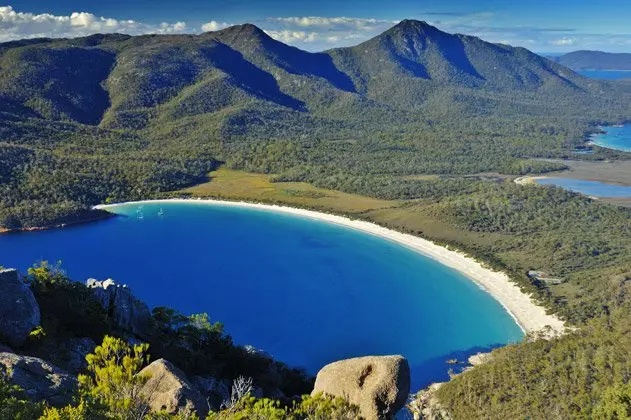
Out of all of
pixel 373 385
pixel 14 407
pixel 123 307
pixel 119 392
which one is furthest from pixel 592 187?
pixel 14 407

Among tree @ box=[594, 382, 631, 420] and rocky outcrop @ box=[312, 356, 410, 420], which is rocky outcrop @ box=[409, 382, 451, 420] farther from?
rocky outcrop @ box=[312, 356, 410, 420]

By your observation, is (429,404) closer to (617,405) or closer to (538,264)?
(617,405)

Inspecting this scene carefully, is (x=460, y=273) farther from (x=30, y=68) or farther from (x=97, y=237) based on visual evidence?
(x=30, y=68)

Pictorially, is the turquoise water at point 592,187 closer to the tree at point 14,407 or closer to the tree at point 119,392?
the tree at point 119,392

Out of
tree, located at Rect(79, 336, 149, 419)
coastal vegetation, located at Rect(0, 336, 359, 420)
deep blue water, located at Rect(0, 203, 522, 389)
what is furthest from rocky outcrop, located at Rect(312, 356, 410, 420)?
deep blue water, located at Rect(0, 203, 522, 389)

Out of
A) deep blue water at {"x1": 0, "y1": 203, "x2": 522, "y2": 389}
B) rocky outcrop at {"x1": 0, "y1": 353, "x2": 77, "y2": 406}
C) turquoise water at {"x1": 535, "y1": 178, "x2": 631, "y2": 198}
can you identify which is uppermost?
rocky outcrop at {"x1": 0, "y1": 353, "x2": 77, "y2": 406}
